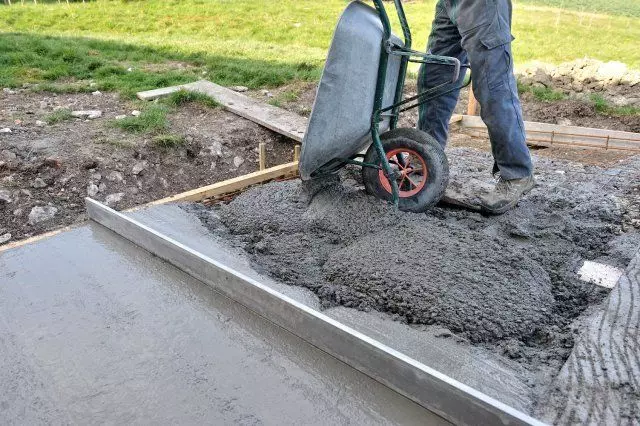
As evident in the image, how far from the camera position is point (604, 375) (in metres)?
1.59

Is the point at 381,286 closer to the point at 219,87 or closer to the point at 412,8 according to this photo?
the point at 219,87

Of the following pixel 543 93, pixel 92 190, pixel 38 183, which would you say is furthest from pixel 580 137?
pixel 38 183

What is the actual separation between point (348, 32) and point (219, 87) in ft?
10.9

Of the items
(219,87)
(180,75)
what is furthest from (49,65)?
(219,87)

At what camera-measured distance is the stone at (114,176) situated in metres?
3.69

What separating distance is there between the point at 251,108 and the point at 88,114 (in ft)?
4.56

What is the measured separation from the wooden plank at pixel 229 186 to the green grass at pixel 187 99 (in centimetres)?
188

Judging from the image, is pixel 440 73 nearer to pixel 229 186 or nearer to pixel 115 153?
pixel 229 186

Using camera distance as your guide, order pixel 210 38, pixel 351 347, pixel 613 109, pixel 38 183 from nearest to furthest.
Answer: pixel 351 347 → pixel 38 183 → pixel 613 109 → pixel 210 38

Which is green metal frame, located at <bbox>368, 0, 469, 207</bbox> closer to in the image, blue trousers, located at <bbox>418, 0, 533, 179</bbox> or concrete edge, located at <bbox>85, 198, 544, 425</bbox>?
blue trousers, located at <bbox>418, 0, 533, 179</bbox>

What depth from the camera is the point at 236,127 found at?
15.1ft

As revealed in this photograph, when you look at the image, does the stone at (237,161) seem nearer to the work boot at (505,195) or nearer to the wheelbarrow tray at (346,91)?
the wheelbarrow tray at (346,91)

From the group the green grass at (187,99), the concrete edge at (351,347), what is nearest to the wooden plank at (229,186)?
the concrete edge at (351,347)

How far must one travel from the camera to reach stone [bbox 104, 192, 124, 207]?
3518 mm
